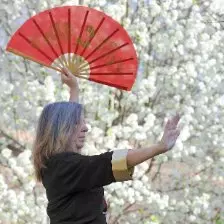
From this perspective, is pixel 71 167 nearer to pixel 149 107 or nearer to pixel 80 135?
pixel 80 135

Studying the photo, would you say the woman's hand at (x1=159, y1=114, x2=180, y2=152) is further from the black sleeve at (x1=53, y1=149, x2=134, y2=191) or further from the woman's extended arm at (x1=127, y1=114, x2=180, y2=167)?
the black sleeve at (x1=53, y1=149, x2=134, y2=191)

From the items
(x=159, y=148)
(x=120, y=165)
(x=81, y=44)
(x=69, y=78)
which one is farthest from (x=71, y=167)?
(x=81, y=44)

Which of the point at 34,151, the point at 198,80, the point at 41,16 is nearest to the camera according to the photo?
the point at 34,151

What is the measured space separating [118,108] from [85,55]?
2266 mm

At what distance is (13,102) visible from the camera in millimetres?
4699

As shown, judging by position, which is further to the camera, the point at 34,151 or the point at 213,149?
the point at 213,149

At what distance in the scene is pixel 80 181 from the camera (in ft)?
6.37

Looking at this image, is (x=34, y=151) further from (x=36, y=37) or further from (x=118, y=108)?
(x=118, y=108)

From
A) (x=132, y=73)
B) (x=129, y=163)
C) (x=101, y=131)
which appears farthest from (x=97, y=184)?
(x=101, y=131)

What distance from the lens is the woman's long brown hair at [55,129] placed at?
6.61 feet

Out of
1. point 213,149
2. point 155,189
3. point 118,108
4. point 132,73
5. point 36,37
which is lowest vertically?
point 155,189

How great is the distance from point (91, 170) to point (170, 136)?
0.28 metres

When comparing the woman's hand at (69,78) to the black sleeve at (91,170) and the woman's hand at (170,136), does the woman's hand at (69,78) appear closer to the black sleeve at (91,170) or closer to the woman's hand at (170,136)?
the black sleeve at (91,170)

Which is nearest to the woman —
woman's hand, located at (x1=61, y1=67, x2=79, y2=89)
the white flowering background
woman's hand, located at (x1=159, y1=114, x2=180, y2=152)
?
woman's hand, located at (x1=159, y1=114, x2=180, y2=152)
